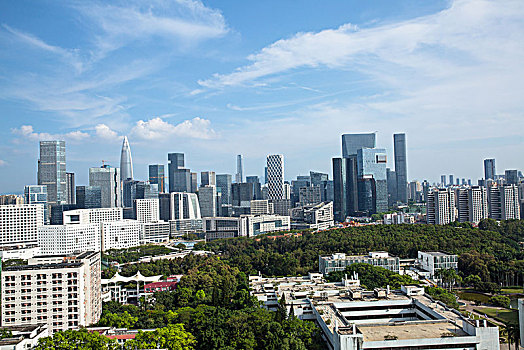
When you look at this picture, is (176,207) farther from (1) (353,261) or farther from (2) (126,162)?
(1) (353,261)

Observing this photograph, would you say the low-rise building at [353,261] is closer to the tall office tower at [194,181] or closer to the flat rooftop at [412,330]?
the flat rooftop at [412,330]

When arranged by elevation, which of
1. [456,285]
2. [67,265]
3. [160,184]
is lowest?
[456,285]

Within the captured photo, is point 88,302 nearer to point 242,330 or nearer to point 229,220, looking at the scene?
point 242,330

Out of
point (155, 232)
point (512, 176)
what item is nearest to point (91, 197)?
point (155, 232)

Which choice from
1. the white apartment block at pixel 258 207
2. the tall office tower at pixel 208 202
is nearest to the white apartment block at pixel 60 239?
the white apartment block at pixel 258 207

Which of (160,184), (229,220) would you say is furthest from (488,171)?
(160,184)

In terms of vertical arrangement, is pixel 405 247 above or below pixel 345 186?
below
